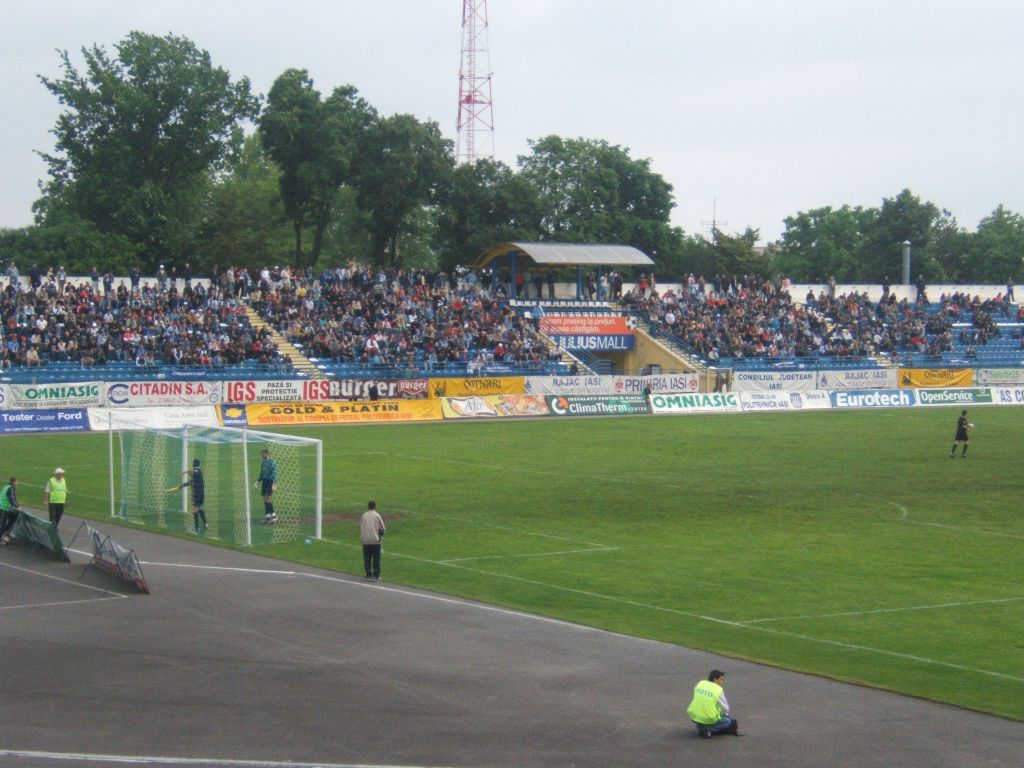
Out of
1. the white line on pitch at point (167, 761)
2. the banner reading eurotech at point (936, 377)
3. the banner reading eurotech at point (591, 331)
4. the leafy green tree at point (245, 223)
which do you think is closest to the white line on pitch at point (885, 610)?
the white line on pitch at point (167, 761)

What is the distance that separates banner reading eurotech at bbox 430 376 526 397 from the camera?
65.9 meters

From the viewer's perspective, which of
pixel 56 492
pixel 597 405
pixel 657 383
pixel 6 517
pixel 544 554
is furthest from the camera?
pixel 657 383

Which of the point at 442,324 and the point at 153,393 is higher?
the point at 442,324

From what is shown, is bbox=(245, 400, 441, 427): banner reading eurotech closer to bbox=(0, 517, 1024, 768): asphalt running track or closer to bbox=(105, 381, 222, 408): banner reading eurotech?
bbox=(105, 381, 222, 408): banner reading eurotech

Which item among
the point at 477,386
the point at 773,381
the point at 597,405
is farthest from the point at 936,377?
the point at 477,386

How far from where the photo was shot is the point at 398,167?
83.9 m

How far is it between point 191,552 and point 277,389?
3354 centimetres

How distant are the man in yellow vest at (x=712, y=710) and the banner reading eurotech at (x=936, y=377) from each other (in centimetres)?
6650

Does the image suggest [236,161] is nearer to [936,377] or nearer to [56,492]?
[936,377]

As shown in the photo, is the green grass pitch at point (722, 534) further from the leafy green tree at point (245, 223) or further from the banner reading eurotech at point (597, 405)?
the leafy green tree at point (245, 223)

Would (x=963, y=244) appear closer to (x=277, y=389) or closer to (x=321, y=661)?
(x=277, y=389)

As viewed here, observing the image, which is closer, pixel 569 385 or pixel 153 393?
pixel 153 393

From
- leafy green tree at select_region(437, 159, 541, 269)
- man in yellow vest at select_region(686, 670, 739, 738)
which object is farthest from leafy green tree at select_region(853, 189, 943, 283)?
man in yellow vest at select_region(686, 670, 739, 738)

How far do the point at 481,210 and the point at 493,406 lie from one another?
28228 millimetres
